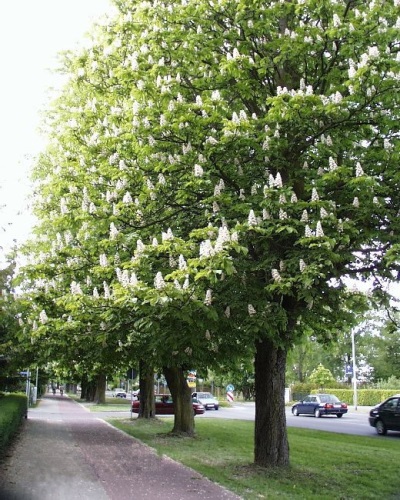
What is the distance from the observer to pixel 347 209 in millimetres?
8922

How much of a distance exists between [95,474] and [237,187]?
6271 millimetres

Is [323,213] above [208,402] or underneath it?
above

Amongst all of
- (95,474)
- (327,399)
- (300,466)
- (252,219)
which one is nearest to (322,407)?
(327,399)

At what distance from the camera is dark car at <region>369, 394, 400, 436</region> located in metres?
21.5

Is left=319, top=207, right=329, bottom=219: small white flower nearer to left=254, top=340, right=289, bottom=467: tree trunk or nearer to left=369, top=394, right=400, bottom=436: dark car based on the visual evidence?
left=254, top=340, right=289, bottom=467: tree trunk

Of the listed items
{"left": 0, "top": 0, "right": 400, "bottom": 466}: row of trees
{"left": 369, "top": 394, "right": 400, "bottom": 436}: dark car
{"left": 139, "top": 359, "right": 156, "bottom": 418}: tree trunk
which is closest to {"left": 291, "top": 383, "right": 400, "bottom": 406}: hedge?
{"left": 369, "top": 394, "right": 400, "bottom": 436}: dark car

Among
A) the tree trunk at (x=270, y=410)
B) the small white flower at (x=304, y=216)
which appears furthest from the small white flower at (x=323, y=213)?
the tree trunk at (x=270, y=410)

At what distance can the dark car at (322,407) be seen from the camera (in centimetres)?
3428

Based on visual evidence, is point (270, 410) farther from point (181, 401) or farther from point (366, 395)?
point (366, 395)

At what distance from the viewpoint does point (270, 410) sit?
36.4ft

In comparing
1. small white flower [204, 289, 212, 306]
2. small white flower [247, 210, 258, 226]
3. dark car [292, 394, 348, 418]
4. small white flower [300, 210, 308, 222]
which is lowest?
dark car [292, 394, 348, 418]

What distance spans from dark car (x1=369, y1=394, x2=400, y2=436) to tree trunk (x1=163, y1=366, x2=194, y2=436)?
810 cm

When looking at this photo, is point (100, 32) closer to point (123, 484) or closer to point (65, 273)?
point (65, 273)

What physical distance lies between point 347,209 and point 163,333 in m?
3.55
